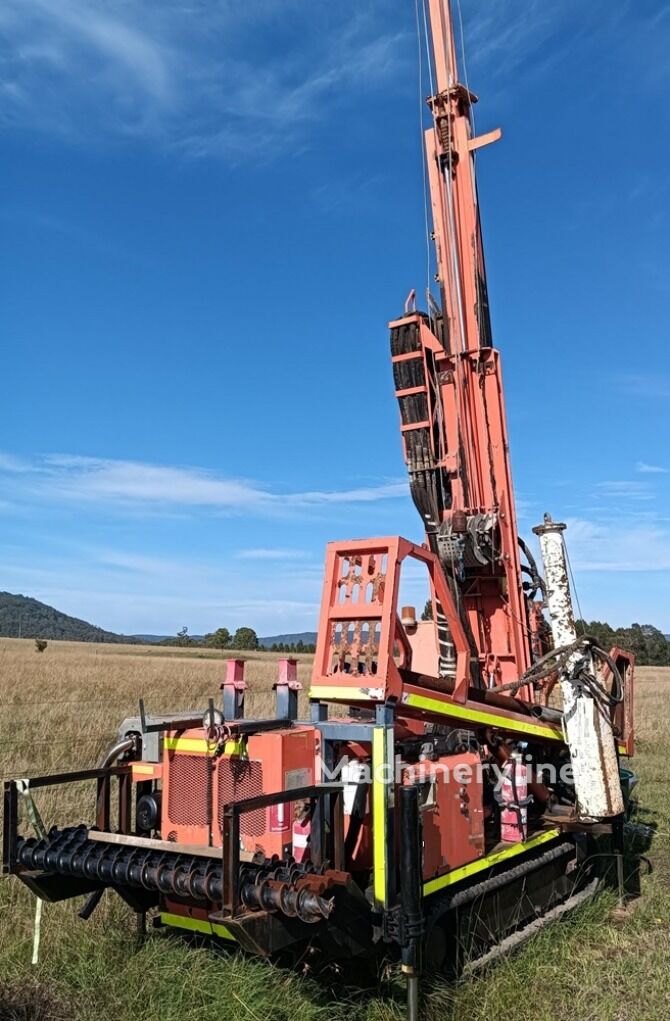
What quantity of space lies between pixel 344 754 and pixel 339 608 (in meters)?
0.86

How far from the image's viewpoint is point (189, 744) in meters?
4.98

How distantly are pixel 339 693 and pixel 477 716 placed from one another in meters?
1.34

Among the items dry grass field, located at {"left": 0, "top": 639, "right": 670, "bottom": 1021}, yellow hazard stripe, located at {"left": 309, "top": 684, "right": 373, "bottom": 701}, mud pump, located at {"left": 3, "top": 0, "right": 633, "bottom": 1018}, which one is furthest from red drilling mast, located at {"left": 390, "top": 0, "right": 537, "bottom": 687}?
yellow hazard stripe, located at {"left": 309, "top": 684, "right": 373, "bottom": 701}

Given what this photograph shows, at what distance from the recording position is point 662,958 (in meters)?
5.43

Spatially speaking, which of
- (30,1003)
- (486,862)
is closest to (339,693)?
(486,862)

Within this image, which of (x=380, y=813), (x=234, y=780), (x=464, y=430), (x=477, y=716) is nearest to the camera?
(x=380, y=813)

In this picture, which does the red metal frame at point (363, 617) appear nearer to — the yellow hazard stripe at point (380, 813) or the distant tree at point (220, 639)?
the yellow hazard stripe at point (380, 813)

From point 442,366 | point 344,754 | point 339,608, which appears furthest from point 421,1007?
point 442,366

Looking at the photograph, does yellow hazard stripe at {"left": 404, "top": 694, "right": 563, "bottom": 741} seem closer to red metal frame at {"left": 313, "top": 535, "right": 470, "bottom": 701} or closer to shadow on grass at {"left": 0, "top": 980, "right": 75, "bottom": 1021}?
red metal frame at {"left": 313, "top": 535, "right": 470, "bottom": 701}

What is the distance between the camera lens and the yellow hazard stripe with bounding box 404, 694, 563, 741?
5.11 metres

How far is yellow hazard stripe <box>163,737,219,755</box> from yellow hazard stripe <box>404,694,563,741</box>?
3.67 ft

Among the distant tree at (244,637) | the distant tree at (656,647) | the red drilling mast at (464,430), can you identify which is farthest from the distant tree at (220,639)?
the red drilling mast at (464,430)

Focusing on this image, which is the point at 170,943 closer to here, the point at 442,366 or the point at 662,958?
the point at 662,958

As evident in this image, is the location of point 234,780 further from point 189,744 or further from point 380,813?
point 380,813
